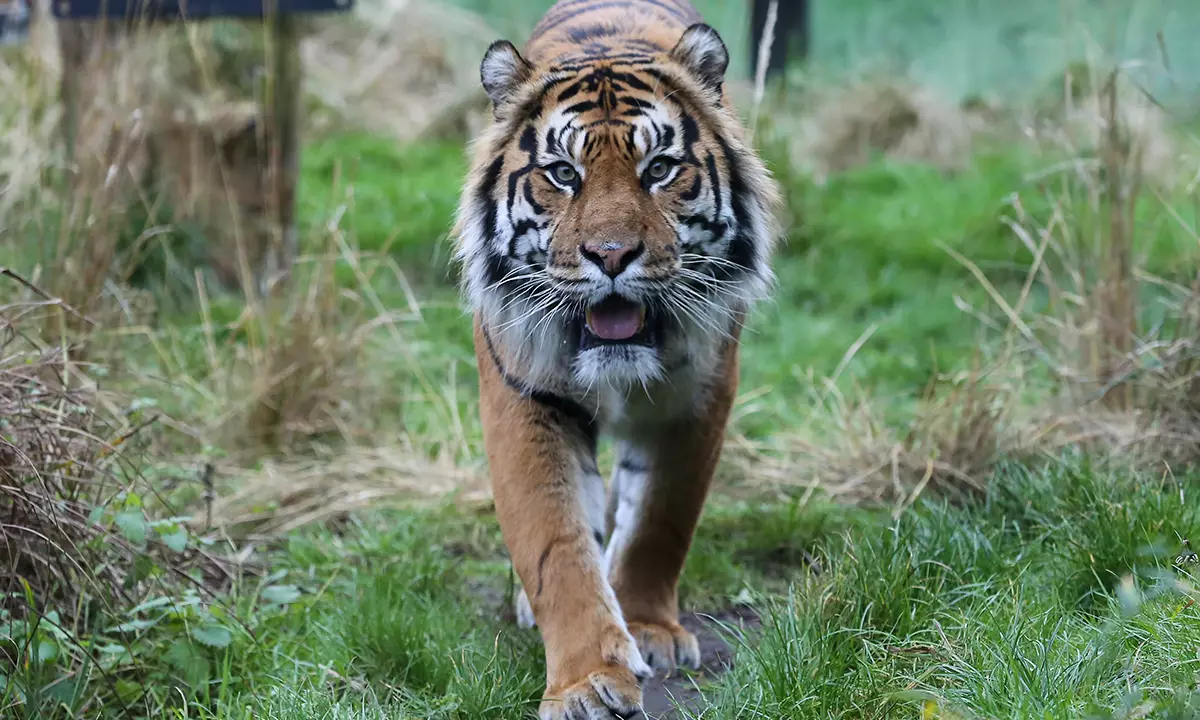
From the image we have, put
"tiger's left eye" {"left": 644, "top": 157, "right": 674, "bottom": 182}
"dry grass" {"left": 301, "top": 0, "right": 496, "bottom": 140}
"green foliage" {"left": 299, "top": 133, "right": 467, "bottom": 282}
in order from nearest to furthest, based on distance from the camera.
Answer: "tiger's left eye" {"left": 644, "top": 157, "right": 674, "bottom": 182}
"green foliage" {"left": 299, "top": 133, "right": 467, "bottom": 282}
"dry grass" {"left": 301, "top": 0, "right": 496, "bottom": 140}

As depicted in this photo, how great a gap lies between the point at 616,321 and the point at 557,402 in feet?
0.97

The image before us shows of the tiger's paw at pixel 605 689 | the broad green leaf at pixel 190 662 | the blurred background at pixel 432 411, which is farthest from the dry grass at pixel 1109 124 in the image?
the broad green leaf at pixel 190 662

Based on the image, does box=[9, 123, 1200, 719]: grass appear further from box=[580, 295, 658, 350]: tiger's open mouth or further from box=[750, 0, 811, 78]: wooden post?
box=[750, 0, 811, 78]: wooden post

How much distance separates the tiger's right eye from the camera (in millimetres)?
3197

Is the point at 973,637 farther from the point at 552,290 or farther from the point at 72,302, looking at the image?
the point at 72,302

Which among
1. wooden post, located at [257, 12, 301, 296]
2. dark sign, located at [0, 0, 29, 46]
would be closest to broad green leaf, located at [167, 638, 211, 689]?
wooden post, located at [257, 12, 301, 296]

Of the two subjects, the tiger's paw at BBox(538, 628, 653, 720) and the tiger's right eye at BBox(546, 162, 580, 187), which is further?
the tiger's right eye at BBox(546, 162, 580, 187)

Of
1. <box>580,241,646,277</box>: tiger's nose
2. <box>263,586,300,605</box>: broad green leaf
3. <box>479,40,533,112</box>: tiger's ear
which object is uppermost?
<box>479,40,533,112</box>: tiger's ear

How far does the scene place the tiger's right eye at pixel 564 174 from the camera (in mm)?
3197

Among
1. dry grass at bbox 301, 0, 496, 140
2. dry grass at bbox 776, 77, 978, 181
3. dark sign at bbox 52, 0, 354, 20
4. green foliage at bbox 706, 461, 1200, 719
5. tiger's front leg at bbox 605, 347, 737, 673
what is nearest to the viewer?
green foliage at bbox 706, 461, 1200, 719

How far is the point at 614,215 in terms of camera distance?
306 cm

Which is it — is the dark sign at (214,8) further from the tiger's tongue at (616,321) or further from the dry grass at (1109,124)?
the tiger's tongue at (616,321)

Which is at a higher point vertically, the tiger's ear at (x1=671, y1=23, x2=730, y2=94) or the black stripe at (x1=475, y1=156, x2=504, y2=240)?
the tiger's ear at (x1=671, y1=23, x2=730, y2=94)

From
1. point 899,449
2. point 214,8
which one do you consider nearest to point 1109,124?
point 899,449
